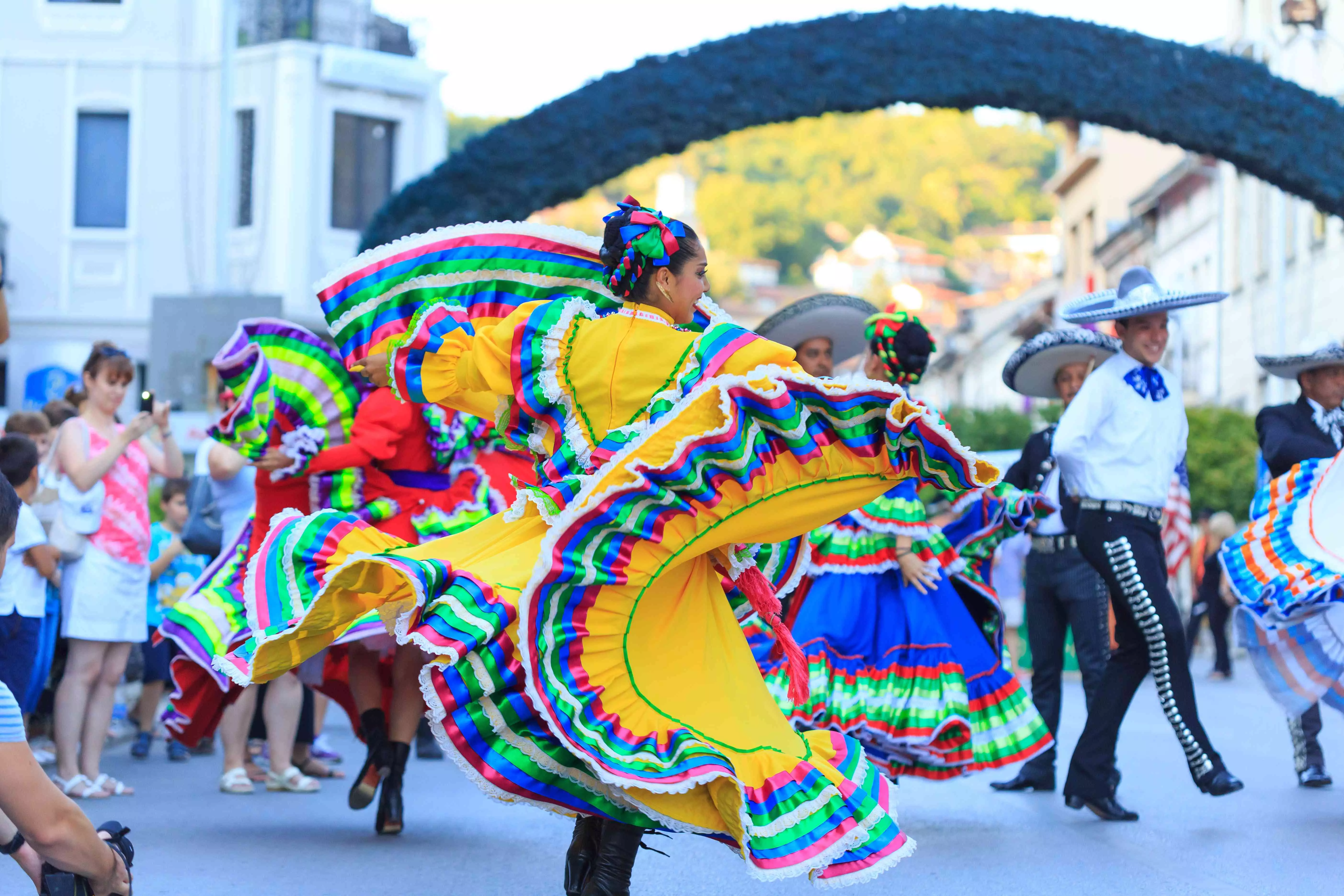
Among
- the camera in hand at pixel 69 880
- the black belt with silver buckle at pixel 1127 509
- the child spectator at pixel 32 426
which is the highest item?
the child spectator at pixel 32 426

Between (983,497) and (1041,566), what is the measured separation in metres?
1.35

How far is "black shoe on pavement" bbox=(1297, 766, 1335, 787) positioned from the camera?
8.27 m

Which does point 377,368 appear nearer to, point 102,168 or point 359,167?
point 102,168

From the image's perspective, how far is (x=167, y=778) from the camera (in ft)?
28.9

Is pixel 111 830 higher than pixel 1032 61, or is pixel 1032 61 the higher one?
pixel 1032 61

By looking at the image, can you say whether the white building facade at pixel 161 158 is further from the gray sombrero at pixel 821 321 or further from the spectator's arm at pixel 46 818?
Answer: the spectator's arm at pixel 46 818

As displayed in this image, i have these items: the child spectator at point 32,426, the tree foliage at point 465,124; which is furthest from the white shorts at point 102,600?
the tree foliage at point 465,124

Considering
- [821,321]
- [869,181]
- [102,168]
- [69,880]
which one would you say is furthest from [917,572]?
[869,181]

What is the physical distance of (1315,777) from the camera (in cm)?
827

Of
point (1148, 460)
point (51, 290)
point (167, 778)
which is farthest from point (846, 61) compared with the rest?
Answer: point (51, 290)

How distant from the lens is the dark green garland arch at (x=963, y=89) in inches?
408

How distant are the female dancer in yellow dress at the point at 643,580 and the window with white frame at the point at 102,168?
1092 inches

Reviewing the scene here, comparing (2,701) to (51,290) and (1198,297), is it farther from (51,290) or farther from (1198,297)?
(51,290)

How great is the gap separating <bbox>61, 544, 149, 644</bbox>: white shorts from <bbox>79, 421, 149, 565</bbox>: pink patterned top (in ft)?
0.17
